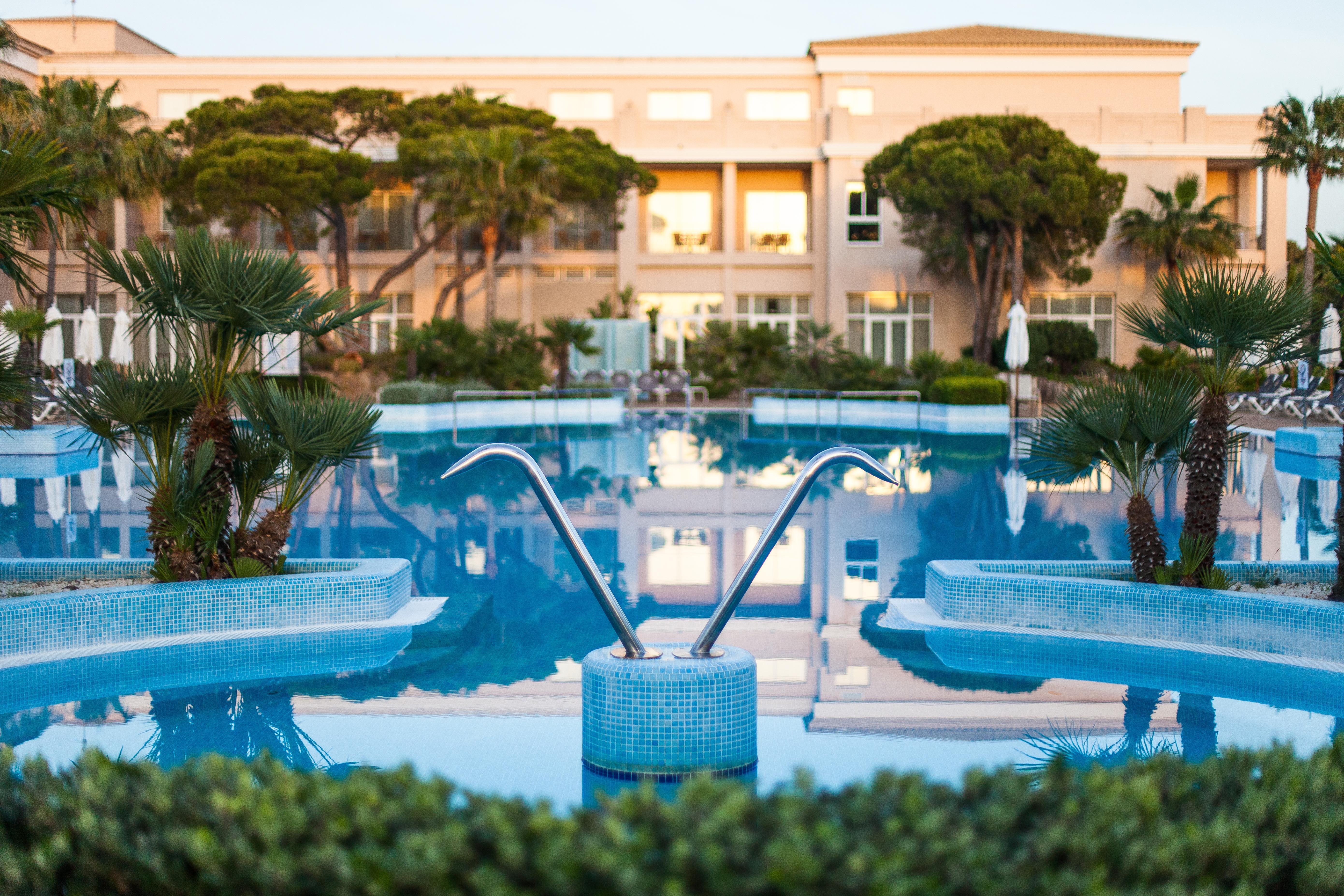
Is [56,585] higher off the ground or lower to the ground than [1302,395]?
lower

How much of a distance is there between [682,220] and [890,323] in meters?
6.35

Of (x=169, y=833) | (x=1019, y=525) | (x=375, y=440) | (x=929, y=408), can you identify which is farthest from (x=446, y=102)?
(x=169, y=833)

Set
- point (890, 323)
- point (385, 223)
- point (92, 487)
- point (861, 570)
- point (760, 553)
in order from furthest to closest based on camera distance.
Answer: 1. point (385, 223)
2. point (890, 323)
3. point (92, 487)
4. point (861, 570)
5. point (760, 553)

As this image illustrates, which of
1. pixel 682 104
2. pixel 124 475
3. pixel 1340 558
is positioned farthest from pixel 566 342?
pixel 1340 558

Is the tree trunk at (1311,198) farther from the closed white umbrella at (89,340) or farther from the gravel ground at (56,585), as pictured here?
the gravel ground at (56,585)

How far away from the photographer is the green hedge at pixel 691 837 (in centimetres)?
227

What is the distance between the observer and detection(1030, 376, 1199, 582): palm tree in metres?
6.47

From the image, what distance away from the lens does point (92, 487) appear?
1317 centimetres

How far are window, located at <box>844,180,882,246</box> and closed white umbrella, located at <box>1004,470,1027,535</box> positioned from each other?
16.9m

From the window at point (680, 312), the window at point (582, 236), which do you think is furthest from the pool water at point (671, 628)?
the window at point (582, 236)

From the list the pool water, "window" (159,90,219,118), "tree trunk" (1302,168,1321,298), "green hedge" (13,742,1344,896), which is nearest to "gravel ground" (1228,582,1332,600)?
the pool water

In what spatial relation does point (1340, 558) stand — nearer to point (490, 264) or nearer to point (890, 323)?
point (490, 264)

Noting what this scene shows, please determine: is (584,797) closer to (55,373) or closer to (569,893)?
(569,893)

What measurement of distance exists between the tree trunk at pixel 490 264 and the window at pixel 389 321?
292cm
